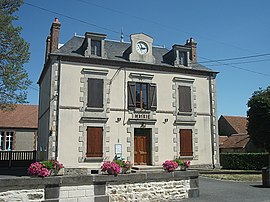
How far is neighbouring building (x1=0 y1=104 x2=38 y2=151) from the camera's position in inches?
1055

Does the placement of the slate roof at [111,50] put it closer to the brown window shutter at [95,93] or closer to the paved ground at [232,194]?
the brown window shutter at [95,93]

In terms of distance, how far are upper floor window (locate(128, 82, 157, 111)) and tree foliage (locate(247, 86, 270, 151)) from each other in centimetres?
649

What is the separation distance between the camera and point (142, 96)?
17000mm

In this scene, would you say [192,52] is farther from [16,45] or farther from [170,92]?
[16,45]

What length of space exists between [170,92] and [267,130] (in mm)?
6348

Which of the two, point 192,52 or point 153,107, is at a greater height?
point 192,52

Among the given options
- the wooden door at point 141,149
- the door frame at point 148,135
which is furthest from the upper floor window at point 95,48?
the wooden door at point 141,149

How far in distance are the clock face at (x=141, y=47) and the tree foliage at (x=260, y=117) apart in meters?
7.63

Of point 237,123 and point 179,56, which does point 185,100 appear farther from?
point 237,123

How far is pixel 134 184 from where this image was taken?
332 inches

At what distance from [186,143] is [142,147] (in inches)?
111

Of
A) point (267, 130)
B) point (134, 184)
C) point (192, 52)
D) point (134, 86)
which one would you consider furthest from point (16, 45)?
point (267, 130)

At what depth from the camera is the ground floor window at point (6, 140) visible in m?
26.6

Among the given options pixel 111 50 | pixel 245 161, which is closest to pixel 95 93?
pixel 111 50
